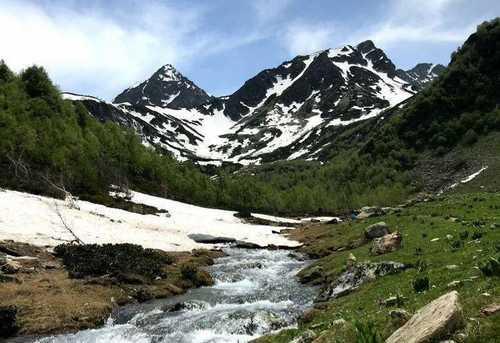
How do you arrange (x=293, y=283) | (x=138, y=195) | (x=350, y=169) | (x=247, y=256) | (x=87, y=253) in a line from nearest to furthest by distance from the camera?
(x=293, y=283)
(x=87, y=253)
(x=247, y=256)
(x=138, y=195)
(x=350, y=169)

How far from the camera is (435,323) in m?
10.5

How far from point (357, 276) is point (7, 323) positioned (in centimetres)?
1891

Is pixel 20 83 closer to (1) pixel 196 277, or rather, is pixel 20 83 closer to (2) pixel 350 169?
(1) pixel 196 277

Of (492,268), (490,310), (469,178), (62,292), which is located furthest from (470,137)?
(490,310)

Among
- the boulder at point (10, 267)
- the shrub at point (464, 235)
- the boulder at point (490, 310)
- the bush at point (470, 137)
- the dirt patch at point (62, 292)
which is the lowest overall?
the dirt patch at point (62, 292)

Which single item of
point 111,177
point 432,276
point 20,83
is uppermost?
point 20,83

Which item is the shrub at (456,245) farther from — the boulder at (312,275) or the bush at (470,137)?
the bush at (470,137)

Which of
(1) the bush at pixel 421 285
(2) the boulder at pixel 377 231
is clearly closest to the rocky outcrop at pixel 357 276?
(1) the bush at pixel 421 285

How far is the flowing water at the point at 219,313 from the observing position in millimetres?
23000

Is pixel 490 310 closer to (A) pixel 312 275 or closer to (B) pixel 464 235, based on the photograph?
(B) pixel 464 235

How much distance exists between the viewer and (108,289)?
32250 mm

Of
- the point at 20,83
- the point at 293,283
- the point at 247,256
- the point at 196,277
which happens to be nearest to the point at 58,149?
the point at 20,83

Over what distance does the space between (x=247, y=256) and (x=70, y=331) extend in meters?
27.9

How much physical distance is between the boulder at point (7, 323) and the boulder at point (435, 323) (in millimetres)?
20796
